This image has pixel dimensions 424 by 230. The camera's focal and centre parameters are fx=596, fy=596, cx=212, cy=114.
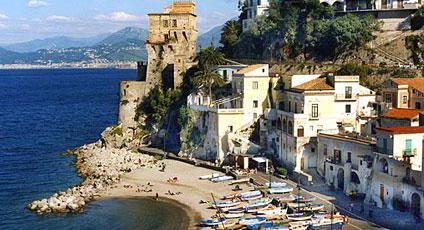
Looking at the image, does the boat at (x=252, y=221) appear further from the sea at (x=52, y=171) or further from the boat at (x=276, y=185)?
the boat at (x=276, y=185)

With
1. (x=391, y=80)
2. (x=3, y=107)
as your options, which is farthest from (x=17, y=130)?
(x=391, y=80)

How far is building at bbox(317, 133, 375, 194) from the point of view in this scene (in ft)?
163

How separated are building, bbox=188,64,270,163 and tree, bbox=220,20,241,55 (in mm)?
22865

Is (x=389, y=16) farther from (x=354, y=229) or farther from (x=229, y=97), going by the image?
(x=354, y=229)

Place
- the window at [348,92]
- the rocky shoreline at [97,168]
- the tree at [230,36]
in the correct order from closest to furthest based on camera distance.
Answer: the rocky shoreline at [97,168] → the window at [348,92] → the tree at [230,36]

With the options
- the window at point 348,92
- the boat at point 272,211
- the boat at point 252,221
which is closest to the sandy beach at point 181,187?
the boat at point 252,221

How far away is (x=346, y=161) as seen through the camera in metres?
52.5

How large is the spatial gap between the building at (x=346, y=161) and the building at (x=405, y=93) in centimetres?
622

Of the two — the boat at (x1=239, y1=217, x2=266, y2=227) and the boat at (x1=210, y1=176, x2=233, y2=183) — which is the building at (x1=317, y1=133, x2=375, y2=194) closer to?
the boat at (x1=239, y1=217, x2=266, y2=227)

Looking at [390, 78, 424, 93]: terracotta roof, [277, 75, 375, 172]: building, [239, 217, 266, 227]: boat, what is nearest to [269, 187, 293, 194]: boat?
[277, 75, 375, 172]: building

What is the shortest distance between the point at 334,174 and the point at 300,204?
6096 mm

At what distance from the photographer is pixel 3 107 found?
156875 millimetres

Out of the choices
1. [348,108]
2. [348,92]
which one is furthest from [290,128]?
[348,92]

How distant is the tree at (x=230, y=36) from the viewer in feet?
297
